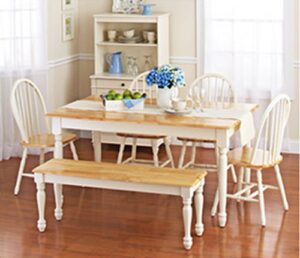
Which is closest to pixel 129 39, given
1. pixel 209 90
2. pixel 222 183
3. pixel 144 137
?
pixel 209 90

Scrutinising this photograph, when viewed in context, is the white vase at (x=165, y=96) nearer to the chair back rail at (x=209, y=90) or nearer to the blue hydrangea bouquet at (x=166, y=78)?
the blue hydrangea bouquet at (x=166, y=78)

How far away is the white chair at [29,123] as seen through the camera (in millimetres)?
5504

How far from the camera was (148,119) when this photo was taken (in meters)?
4.81

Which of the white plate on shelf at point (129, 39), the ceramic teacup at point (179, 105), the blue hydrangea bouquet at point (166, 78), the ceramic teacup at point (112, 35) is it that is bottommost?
the ceramic teacup at point (179, 105)

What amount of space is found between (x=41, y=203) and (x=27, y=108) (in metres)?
1.54

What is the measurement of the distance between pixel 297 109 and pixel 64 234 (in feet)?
10.2

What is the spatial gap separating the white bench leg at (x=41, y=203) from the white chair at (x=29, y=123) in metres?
0.85

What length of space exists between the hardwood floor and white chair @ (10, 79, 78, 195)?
1.05 ft

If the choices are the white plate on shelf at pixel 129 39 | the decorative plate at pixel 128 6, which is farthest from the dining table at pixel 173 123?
the decorative plate at pixel 128 6

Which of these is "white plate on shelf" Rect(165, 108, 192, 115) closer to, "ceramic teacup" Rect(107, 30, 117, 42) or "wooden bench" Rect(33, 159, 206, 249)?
"wooden bench" Rect(33, 159, 206, 249)

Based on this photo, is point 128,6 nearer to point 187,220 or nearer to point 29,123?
point 29,123

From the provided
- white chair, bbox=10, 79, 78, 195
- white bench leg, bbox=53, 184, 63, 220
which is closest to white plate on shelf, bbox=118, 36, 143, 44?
white chair, bbox=10, 79, 78, 195

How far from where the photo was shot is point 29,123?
233 inches

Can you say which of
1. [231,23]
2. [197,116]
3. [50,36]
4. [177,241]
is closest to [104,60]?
[50,36]
